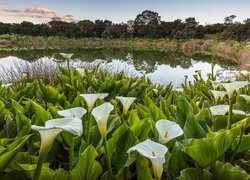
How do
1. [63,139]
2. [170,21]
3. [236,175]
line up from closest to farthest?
[236,175] → [63,139] → [170,21]

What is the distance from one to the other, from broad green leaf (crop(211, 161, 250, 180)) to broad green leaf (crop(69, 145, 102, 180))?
14.7 inches

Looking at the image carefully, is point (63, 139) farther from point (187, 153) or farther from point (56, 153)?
point (187, 153)

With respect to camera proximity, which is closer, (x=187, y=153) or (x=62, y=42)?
(x=187, y=153)

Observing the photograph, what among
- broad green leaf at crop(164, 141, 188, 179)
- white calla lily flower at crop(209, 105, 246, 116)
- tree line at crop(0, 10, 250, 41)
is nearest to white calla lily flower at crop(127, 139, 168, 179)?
broad green leaf at crop(164, 141, 188, 179)

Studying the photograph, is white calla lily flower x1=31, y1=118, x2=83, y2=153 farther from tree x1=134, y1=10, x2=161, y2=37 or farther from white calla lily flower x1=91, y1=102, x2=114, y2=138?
tree x1=134, y1=10, x2=161, y2=37

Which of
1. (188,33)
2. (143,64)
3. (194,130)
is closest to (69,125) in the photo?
(194,130)

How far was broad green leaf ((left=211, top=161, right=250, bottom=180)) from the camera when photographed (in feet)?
3.16

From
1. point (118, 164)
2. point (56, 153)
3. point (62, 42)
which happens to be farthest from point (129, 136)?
point (62, 42)

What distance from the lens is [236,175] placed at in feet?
3.19

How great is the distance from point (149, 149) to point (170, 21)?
184 ft

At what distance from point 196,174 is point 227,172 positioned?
95mm

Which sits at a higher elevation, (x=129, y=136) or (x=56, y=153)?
(x=129, y=136)

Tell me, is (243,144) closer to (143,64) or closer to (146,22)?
(143,64)

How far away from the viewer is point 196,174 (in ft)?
3.25
